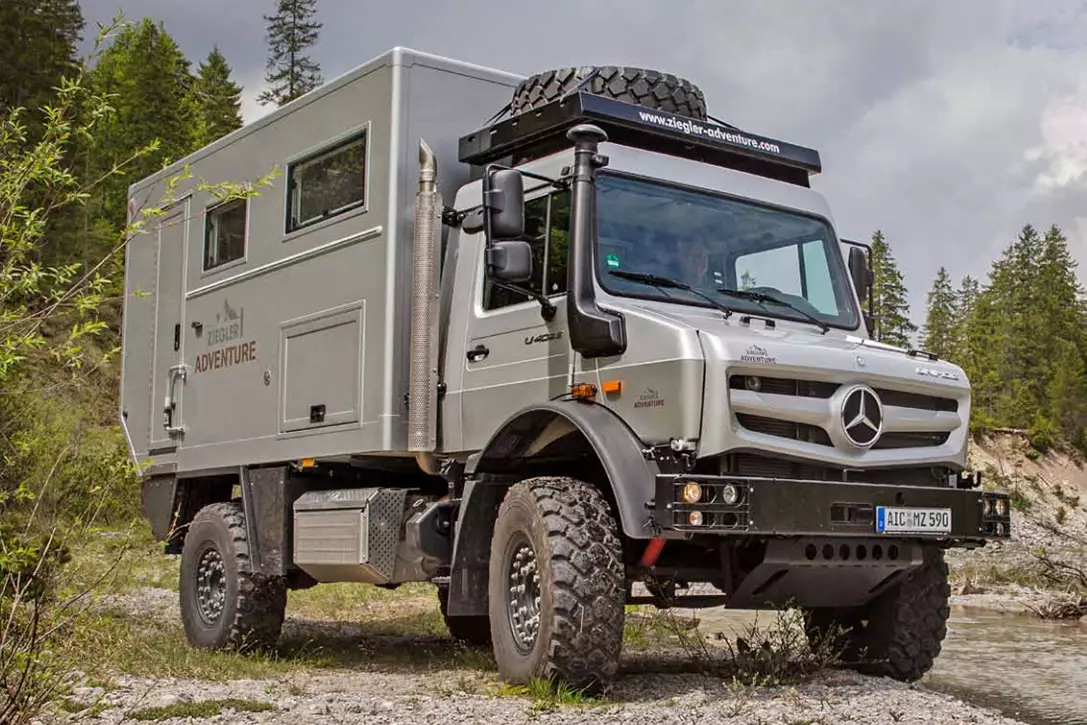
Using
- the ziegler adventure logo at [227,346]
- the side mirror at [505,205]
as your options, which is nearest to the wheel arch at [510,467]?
the side mirror at [505,205]

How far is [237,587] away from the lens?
1007 cm

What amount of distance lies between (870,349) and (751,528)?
5.02 feet

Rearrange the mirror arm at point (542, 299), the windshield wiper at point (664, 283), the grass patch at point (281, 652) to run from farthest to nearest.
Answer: the grass patch at point (281, 652), the mirror arm at point (542, 299), the windshield wiper at point (664, 283)

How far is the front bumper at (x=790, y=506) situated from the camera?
657 cm

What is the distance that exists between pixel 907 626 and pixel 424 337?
3.64 meters

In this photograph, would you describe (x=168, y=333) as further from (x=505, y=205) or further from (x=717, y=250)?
(x=717, y=250)

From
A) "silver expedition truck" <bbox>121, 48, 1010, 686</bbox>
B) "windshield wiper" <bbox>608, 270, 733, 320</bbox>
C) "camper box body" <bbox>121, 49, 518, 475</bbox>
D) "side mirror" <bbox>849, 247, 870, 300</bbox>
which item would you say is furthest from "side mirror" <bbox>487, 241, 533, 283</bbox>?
"side mirror" <bbox>849, 247, 870, 300</bbox>

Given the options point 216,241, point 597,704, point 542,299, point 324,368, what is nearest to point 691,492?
point 597,704

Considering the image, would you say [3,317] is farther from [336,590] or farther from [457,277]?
[336,590]

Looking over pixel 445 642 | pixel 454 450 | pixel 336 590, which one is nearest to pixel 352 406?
pixel 454 450

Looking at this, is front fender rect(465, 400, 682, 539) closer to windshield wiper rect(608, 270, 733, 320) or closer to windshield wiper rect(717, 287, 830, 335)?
windshield wiper rect(608, 270, 733, 320)

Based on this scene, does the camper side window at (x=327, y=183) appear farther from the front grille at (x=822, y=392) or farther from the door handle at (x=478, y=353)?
the front grille at (x=822, y=392)

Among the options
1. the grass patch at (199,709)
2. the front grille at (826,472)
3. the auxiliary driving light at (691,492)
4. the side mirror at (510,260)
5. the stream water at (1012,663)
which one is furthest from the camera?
the stream water at (1012,663)

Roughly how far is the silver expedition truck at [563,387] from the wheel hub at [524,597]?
0.06ft
